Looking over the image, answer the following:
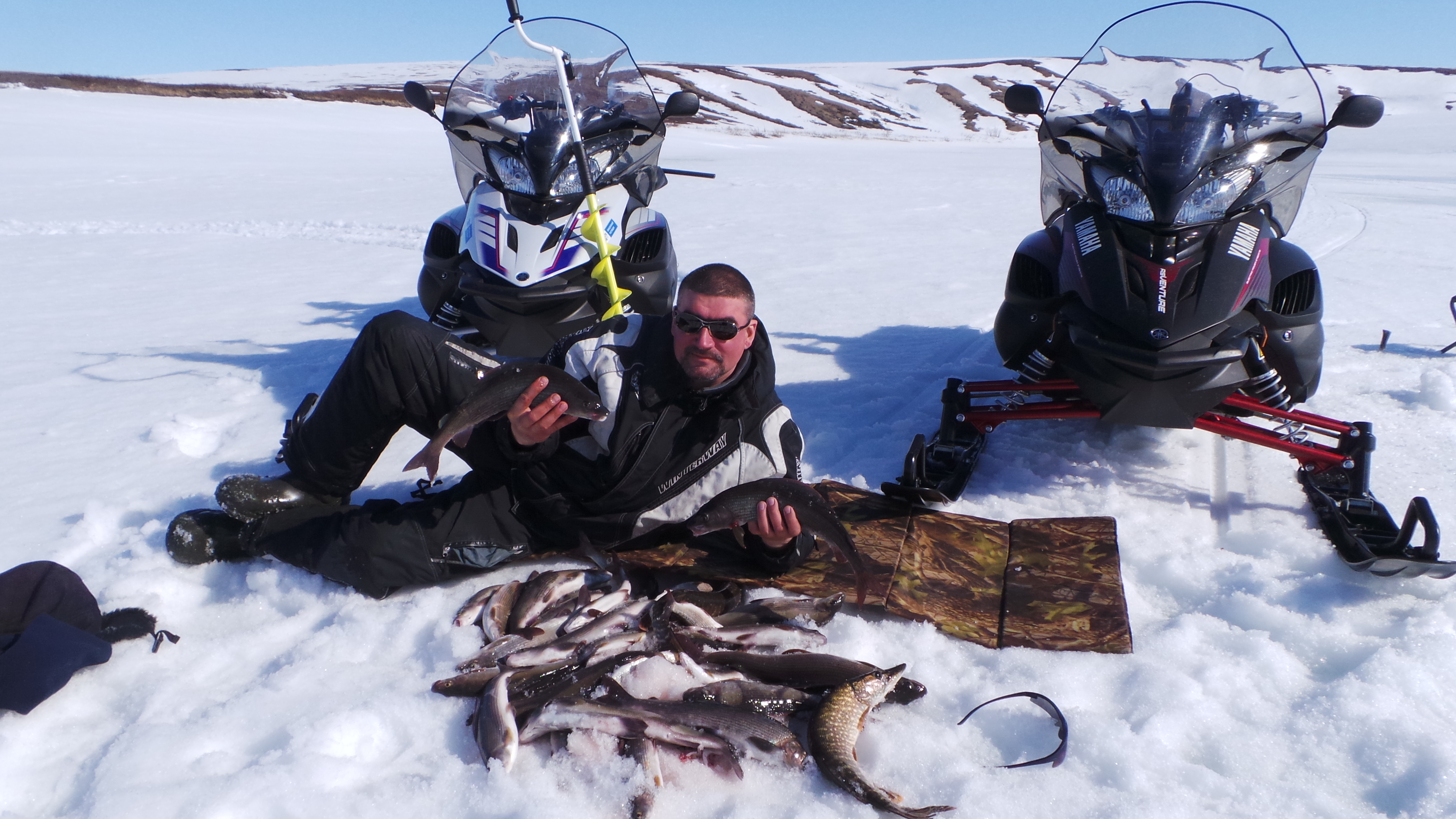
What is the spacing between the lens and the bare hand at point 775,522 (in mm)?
2898

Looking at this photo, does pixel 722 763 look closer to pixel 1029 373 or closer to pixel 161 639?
pixel 161 639

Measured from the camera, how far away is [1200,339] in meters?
3.36

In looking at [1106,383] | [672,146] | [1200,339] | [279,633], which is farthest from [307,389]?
[672,146]

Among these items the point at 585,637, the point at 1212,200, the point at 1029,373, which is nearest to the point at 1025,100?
the point at 1212,200

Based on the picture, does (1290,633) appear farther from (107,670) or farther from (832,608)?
(107,670)

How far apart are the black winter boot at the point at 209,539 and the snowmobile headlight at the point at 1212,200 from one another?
3843 millimetres

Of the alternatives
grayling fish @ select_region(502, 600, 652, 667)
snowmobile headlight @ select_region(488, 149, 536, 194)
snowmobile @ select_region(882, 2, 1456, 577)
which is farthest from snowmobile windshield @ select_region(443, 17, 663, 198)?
grayling fish @ select_region(502, 600, 652, 667)

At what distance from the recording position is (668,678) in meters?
2.59

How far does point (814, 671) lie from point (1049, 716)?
0.68 meters

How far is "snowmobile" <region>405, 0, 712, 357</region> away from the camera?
4582 millimetres

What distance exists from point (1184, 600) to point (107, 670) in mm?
3551

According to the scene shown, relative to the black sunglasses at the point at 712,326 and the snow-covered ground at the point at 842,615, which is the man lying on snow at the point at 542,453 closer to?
the black sunglasses at the point at 712,326

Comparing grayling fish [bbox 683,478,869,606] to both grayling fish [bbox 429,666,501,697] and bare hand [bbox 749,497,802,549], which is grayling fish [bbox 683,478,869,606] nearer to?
bare hand [bbox 749,497,802,549]

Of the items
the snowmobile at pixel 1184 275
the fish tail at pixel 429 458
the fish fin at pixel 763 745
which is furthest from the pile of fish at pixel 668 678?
the snowmobile at pixel 1184 275
